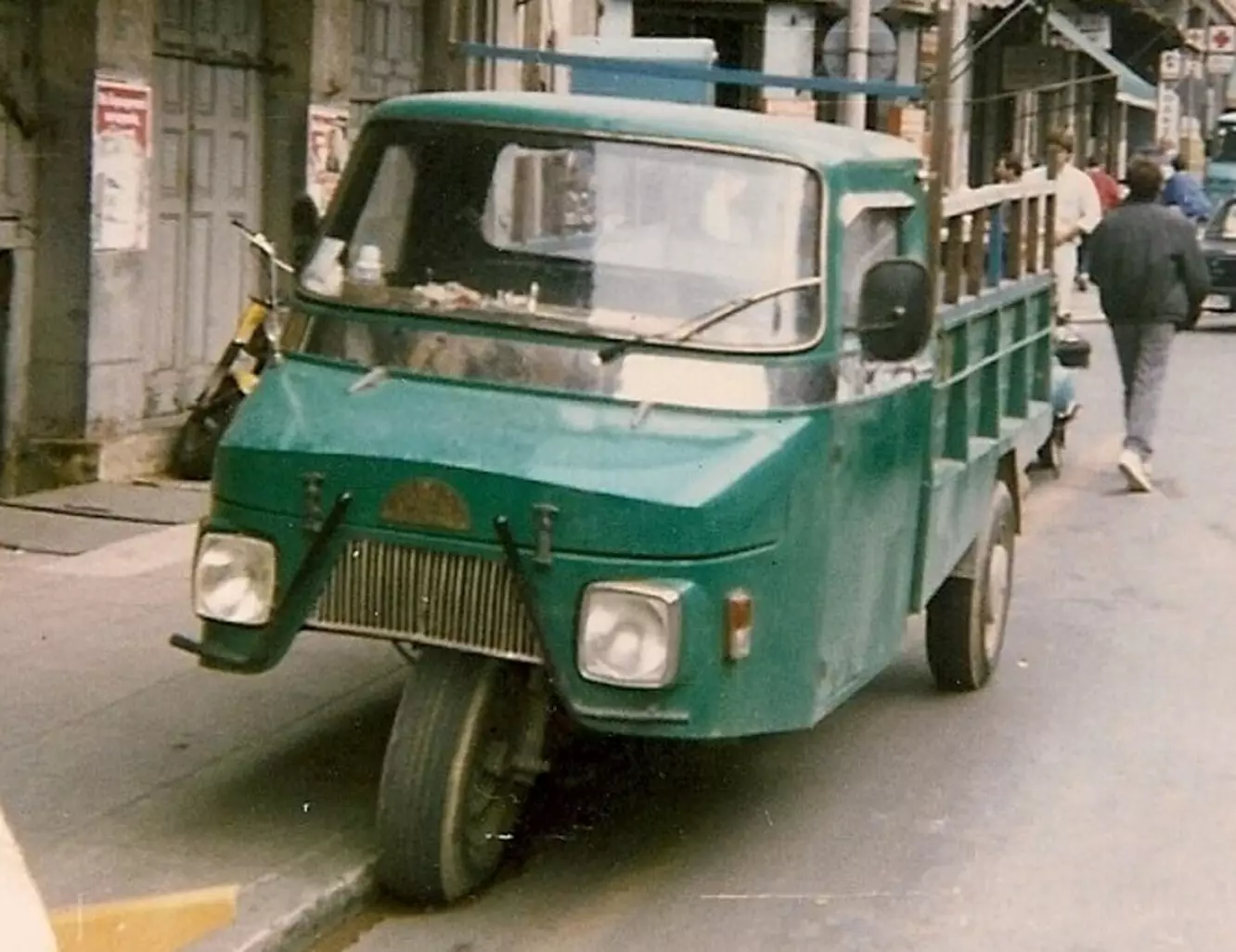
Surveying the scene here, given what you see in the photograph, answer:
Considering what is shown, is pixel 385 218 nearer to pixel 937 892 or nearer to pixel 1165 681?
pixel 937 892

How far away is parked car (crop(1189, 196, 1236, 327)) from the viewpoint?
28.8m

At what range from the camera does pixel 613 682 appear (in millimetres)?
6090

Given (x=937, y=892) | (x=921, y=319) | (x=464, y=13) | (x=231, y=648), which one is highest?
(x=464, y=13)

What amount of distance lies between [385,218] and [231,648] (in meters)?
1.55

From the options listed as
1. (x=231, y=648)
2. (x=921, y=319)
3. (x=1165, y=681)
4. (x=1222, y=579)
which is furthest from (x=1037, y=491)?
(x=231, y=648)

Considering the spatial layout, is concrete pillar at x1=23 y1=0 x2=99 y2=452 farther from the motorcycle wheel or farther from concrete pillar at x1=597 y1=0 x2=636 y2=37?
concrete pillar at x1=597 y1=0 x2=636 y2=37

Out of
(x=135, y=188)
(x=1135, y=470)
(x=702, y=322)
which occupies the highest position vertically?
(x=135, y=188)

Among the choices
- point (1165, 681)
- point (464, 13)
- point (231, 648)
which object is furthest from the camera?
point (464, 13)

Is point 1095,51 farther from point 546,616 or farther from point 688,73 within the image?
point 546,616

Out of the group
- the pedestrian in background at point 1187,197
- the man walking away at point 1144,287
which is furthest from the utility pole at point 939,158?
the pedestrian in background at point 1187,197

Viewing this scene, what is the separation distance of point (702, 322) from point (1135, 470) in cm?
803

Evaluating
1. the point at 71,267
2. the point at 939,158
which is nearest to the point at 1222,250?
the point at 71,267

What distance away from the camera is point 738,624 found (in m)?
6.23

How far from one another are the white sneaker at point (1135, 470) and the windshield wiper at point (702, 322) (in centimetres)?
782
